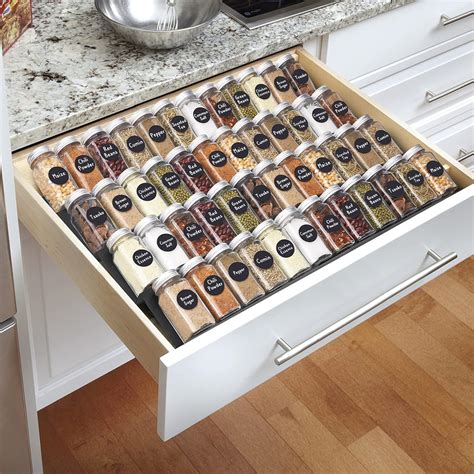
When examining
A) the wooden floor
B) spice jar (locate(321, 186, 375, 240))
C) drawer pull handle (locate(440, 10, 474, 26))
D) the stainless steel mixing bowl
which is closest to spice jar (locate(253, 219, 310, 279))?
spice jar (locate(321, 186, 375, 240))

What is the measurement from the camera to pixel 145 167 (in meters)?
1.37

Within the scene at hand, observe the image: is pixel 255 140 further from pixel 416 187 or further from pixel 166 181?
pixel 416 187

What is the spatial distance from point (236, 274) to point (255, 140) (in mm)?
311

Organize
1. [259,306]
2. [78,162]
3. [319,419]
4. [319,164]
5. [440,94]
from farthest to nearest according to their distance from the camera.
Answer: [440,94] → [319,419] → [319,164] → [78,162] → [259,306]

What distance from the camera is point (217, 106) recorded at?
59.4 inches

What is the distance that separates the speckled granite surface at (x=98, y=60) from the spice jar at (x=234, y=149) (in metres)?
0.14

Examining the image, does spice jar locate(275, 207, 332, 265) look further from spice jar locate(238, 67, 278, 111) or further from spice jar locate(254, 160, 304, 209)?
spice jar locate(238, 67, 278, 111)

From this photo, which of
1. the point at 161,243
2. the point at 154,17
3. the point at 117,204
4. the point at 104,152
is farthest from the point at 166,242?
the point at 154,17

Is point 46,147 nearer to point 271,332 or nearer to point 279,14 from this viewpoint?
point 271,332

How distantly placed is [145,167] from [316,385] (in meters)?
0.86

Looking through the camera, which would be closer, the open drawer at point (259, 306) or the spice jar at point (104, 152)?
the open drawer at point (259, 306)

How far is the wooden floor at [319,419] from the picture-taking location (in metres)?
1.83

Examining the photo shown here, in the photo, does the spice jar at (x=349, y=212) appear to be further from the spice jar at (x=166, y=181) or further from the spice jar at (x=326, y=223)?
the spice jar at (x=166, y=181)

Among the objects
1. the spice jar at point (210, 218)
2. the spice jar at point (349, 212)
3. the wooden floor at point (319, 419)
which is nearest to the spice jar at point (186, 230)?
the spice jar at point (210, 218)
